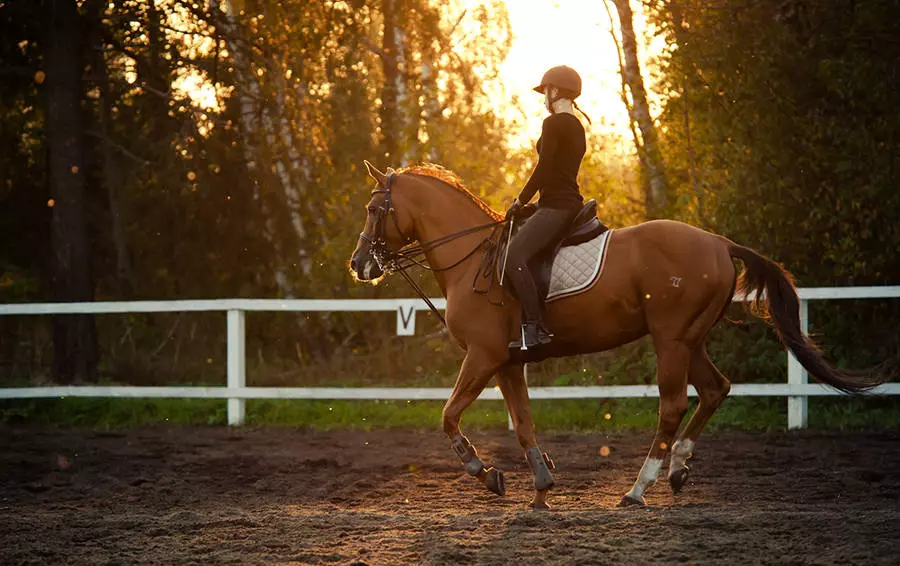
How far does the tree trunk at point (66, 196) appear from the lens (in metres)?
15.0

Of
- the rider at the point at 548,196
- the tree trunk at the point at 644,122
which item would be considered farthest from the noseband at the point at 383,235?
the tree trunk at the point at 644,122

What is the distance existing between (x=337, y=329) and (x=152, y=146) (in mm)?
4304

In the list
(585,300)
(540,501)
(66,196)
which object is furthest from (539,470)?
(66,196)

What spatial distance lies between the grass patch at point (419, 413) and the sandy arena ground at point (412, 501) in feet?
2.21

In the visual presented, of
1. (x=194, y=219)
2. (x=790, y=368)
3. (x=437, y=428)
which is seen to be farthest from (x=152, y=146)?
(x=790, y=368)

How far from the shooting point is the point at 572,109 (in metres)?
7.10

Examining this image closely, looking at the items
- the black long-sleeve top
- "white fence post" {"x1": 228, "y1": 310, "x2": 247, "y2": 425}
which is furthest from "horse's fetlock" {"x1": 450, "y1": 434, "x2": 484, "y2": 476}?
"white fence post" {"x1": 228, "y1": 310, "x2": 247, "y2": 425}

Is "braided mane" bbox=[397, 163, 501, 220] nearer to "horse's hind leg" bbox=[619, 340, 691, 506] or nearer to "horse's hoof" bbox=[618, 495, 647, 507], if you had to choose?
"horse's hind leg" bbox=[619, 340, 691, 506]

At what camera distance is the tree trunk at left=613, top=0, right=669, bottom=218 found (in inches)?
523

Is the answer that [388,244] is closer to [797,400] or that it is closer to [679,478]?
[679,478]

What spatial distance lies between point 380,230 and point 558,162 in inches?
55.4

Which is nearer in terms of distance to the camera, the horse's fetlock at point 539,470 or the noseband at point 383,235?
the horse's fetlock at point 539,470

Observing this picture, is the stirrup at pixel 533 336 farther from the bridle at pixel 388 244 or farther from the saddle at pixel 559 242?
the bridle at pixel 388 244

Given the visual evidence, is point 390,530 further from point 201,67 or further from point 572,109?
point 201,67
